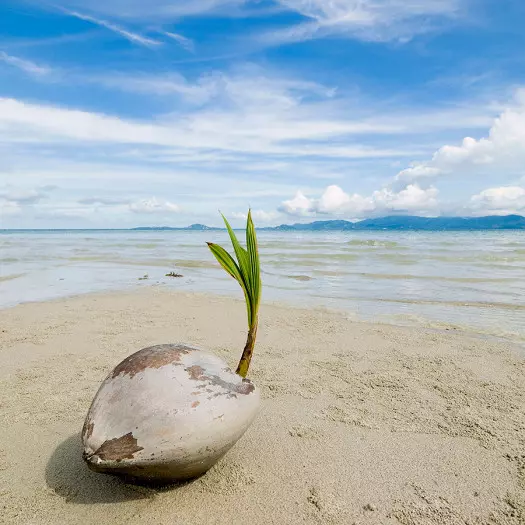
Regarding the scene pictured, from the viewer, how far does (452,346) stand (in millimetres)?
5277

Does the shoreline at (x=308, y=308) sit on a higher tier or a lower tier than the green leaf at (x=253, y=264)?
lower

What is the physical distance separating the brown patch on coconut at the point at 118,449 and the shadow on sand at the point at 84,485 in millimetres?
399

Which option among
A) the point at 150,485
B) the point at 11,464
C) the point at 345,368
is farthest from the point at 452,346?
the point at 11,464

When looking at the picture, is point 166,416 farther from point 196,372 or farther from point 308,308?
point 308,308

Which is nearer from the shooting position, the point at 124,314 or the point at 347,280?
the point at 124,314

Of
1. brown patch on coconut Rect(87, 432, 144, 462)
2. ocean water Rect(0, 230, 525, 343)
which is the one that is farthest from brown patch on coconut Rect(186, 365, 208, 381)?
ocean water Rect(0, 230, 525, 343)

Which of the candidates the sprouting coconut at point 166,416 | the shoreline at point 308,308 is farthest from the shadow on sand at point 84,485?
the shoreline at point 308,308

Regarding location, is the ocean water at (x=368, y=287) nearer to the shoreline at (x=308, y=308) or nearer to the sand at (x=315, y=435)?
the shoreline at (x=308, y=308)

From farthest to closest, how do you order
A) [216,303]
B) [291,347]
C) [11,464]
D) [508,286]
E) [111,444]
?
[508,286] < [216,303] < [291,347] < [11,464] < [111,444]

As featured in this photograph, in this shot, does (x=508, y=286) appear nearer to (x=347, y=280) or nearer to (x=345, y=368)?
(x=347, y=280)

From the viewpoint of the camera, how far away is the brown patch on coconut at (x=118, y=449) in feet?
6.80

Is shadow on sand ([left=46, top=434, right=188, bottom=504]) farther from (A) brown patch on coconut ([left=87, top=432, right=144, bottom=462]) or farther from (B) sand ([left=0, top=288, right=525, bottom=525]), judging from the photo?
(A) brown patch on coconut ([left=87, top=432, right=144, bottom=462])

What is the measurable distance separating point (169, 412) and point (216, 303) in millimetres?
6012

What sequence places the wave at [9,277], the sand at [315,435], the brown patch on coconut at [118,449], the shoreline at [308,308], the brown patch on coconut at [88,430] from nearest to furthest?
the brown patch on coconut at [118,449] < the brown patch on coconut at [88,430] < the sand at [315,435] < the shoreline at [308,308] < the wave at [9,277]
